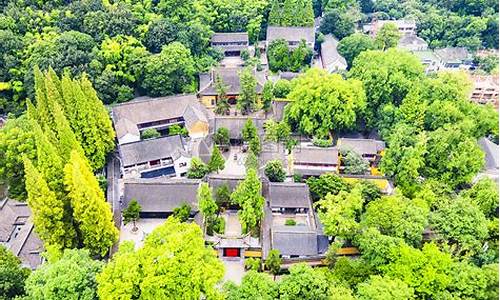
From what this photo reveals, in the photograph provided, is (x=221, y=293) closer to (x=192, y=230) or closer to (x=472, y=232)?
(x=192, y=230)

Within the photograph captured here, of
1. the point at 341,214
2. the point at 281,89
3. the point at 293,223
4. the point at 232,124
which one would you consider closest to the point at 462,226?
the point at 341,214

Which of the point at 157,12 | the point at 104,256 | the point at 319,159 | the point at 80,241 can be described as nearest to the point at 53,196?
the point at 80,241

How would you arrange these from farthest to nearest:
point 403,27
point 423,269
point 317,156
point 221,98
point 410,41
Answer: point 403,27, point 410,41, point 221,98, point 317,156, point 423,269

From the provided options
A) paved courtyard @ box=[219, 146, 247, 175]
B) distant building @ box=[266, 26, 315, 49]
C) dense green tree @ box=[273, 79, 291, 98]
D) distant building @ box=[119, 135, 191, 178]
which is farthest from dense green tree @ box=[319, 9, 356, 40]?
distant building @ box=[119, 135, 191, 178]

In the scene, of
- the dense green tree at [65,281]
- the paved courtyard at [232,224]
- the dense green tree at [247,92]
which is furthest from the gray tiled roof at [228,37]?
the dense green tree at [65,281]

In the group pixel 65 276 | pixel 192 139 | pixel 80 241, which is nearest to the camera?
pixel 65 276

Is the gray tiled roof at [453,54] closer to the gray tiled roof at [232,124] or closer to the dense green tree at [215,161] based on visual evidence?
the gray tiled roof at [232,124]

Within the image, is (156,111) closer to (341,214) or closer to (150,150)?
(150,150)
